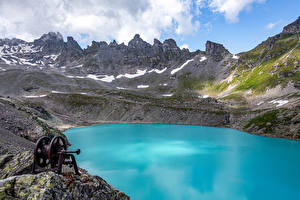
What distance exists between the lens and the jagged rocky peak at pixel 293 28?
162 metres

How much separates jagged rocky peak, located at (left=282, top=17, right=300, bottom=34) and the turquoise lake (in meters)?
155

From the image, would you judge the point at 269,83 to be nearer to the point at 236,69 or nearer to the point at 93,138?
the point at 236,69

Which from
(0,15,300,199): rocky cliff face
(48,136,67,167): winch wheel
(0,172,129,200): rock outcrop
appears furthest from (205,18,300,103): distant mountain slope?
(48,136,67,167): winch wheel

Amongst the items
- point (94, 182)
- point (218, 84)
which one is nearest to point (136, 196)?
point (94, 182)

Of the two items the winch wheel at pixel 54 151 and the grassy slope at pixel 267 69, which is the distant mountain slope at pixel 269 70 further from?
Answer: the winch wheel at pixel 54 151

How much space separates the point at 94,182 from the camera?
36.8 feet

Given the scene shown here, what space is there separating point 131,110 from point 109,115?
36.1ft

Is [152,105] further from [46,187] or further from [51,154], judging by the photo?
[46,187]

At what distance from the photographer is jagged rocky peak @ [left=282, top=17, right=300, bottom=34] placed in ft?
533

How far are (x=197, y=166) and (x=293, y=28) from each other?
188500mm

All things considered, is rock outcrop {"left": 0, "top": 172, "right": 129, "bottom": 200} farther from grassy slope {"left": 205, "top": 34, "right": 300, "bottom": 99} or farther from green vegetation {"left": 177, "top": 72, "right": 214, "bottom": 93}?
green vegetation {"left": 177, "top": 72, "right": 214, "bottom": 93}

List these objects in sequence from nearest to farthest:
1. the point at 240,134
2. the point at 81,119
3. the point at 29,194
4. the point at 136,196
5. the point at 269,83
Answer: the point at 29,194 → the point at 136,196 → the point at 240,134 → the point at 81,119 → the point at 269,83

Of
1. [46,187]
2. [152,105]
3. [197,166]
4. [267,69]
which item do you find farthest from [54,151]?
[267,69]

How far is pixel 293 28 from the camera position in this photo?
16462 cm
